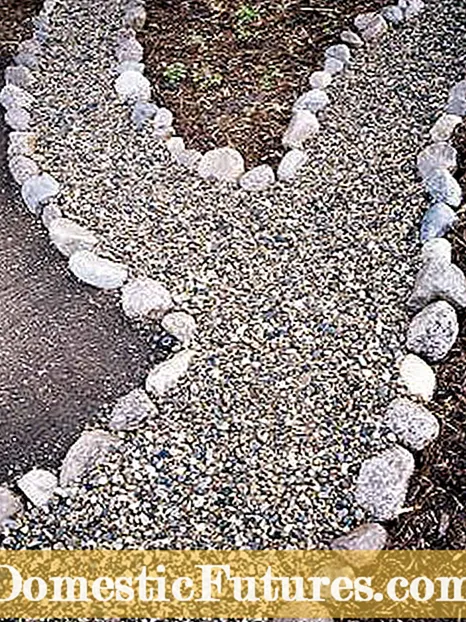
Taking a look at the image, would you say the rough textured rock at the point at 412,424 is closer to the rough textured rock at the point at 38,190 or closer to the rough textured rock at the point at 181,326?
the rough textured rock at the point at 181,326

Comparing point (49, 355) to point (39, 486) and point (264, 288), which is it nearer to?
point (39, 486)

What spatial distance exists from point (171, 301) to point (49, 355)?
420 millimetres

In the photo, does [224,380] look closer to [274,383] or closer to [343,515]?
[274,383]

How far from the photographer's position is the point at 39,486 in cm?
285

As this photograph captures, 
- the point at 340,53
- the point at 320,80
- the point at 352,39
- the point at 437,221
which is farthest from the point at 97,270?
the point at 352,39

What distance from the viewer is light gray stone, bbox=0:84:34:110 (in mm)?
4223

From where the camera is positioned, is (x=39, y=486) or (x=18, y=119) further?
(x=18, y=119)

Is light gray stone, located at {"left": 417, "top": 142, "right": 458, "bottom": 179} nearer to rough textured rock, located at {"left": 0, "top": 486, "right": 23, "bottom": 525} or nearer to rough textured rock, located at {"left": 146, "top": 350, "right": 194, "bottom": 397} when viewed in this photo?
rough textured rock, located at {"left": 146, "top": 350, "right": 194, "bottom": 397}

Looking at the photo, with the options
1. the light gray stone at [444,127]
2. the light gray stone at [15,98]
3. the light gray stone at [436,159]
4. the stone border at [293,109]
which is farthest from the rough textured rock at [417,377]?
the light gray stone at [15,98]

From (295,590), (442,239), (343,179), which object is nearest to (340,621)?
(295,590)

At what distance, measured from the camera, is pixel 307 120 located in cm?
399

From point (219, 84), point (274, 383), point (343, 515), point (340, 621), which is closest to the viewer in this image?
point (340, 621)

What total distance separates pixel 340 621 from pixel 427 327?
0.97m

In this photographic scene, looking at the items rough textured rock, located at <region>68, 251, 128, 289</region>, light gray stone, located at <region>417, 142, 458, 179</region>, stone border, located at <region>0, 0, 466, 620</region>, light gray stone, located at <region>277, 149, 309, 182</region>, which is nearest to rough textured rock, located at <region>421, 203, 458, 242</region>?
stone border, located at <region>0, 0, 466, 620</region>
